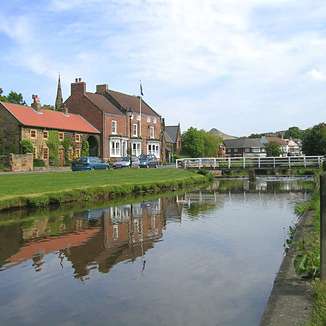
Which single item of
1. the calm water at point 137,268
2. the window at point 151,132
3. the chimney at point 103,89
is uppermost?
the chimney at point 103,89

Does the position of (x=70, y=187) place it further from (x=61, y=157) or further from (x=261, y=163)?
(x=261, y=163)

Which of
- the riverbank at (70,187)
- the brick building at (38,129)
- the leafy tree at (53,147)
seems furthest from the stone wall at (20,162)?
the riverbank at (70,187)

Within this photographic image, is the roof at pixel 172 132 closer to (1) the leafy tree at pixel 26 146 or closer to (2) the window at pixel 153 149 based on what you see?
(2) the window at pixel 153 149

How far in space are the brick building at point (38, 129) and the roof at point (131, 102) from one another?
1142 centimetres

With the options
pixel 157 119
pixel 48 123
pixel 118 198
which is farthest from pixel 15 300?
pixel 157 119

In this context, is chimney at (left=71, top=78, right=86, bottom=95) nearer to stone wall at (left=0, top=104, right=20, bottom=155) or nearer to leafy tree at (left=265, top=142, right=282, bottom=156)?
stone wall at (left=0, top=104, right=20, bottom=155)

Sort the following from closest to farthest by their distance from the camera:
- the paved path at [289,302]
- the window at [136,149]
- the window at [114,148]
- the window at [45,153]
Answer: the paved path at [289,302] < the window at [45,153] < the window at [114,148] < the window at [136,149]

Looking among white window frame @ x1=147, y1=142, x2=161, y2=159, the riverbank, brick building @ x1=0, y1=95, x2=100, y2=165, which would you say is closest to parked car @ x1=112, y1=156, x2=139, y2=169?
brick building @ x1=0, y1=95, x2=100, y2=165

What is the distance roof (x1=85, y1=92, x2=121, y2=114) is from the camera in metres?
68.2

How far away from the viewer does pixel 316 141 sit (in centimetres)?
9019

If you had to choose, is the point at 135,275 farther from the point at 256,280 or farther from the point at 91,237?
the point at 91,237

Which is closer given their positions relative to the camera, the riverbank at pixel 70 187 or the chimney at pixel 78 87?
the riverbank at pixel 70 187

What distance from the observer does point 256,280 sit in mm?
11055

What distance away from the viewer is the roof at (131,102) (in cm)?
7532
